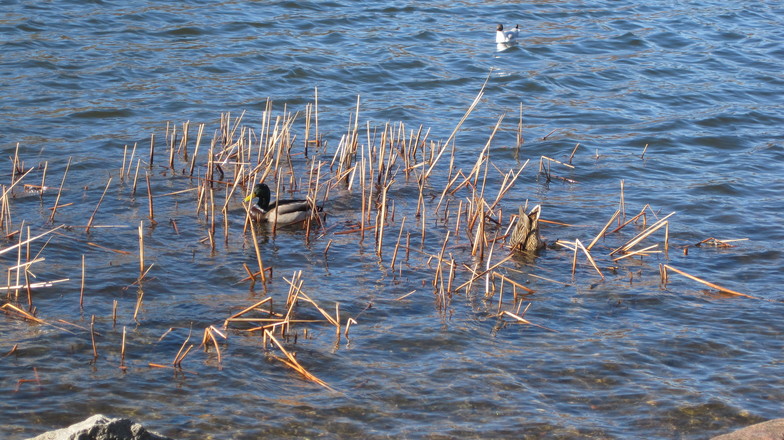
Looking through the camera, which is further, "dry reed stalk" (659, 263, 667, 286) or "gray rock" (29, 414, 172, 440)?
"dry reed stalk" (659, 263, 667, 286)

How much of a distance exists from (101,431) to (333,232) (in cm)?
549

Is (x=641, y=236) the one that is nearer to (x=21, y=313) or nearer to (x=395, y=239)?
(x=395, y=239)

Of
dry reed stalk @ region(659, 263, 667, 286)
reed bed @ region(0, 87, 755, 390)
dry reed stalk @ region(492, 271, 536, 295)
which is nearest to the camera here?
reed bed @ region(0, 87, 755, 390)

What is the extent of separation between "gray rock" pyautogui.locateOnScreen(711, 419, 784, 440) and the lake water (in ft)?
2.10

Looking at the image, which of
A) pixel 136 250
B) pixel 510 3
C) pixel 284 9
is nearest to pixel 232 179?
Result: pixel 136 250

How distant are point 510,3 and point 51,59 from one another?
1163 centimetres

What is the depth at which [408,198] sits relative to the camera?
11000mm

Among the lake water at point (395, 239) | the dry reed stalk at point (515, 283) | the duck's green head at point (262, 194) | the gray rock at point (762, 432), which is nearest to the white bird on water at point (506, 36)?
the lake water at point (395, 239)

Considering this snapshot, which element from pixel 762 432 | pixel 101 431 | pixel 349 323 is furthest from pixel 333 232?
pixel 101 431

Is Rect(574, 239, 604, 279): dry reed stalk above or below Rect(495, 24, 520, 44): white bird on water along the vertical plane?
below

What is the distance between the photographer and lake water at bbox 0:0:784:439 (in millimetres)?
6391

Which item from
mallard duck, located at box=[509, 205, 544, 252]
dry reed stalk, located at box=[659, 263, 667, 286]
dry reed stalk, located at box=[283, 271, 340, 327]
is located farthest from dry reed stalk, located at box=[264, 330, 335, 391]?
dry reed stalk, located at box=[659, 263, 667, 286]

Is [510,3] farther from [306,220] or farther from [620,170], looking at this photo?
[306,220]

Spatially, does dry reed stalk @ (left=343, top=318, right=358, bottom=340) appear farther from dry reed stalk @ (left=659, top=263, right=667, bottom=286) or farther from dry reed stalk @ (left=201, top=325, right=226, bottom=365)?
dry reed stalk @ (left=659, top=263, right=667, bottom=286)
